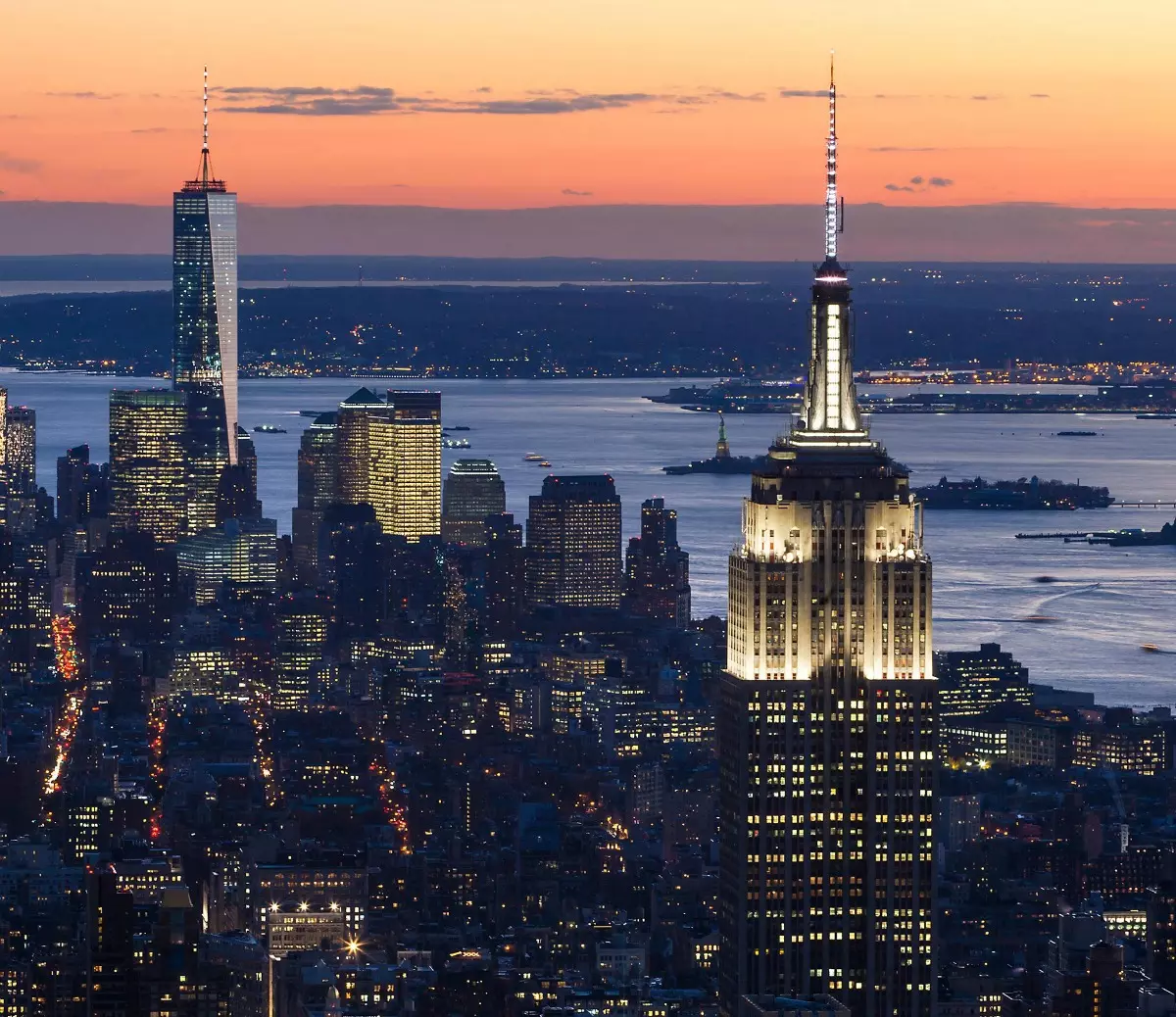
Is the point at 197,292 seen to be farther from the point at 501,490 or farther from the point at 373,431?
the point at 501,490

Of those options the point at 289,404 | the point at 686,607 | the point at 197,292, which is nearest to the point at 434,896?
the point at 686,607

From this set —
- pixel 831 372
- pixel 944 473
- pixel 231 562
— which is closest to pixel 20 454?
pixel 231 562

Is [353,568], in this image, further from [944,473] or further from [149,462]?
[944,473]

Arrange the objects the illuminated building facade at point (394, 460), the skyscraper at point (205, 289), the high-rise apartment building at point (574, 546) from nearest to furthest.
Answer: the high-rise apartment building at point (574, 546)
the illuminated building facade at point (394, 460)
the skyscraper at point (205, 289)

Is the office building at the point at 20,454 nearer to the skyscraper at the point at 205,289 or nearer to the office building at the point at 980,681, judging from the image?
the skyscraper at the point at 205,289

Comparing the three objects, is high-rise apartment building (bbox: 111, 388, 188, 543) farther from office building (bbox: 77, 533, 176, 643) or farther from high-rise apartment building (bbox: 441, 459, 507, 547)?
office building (bbox: 77, 533, 176, 643)

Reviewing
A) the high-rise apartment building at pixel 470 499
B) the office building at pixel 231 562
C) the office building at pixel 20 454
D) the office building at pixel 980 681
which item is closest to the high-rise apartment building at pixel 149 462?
the office building at pixel 20 454

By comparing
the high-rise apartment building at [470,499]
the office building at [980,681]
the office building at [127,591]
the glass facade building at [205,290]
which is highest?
the glass facade building at [205,290]
